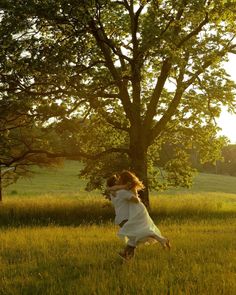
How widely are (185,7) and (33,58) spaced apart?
6435 mm

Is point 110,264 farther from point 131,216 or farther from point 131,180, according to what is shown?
point 131,180

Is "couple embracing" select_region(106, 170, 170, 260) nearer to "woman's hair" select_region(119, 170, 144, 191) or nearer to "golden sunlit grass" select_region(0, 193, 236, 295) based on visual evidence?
"woman's hair" select_region(119, 170, 144, 191)

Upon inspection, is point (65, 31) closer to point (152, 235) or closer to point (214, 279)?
point (152, 235)

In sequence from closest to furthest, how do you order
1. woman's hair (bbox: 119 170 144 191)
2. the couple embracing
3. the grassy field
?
1. the grassy field
2. the couple embracing
3. woman's hair (bbox: 119 170 144 191)

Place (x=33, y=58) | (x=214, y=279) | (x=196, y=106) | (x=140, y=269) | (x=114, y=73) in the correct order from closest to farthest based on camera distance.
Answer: (x=214, y=279) < (x=140, y=269) < (x=33, y=58) < (x=114, y=73) < (x=196, y=106)

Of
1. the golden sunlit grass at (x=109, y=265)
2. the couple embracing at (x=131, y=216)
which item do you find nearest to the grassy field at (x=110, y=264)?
the golden sunlit grass at (x=109, y=265)

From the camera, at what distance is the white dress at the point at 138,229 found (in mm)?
10062

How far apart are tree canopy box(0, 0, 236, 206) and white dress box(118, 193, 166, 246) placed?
9.76 metres

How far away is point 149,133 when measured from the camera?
77.6 feet

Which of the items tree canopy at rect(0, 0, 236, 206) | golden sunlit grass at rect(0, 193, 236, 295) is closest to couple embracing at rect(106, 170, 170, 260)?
golden sunlit grass at rect(0, 193, 236, 295)

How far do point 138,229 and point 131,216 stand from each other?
0.32 meters

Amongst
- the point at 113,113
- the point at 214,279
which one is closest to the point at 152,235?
the point at 214,279

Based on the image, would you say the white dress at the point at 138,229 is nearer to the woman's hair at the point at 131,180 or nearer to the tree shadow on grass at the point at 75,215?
the woman's hair at the point at 131,180

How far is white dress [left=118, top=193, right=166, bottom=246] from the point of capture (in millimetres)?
10062
